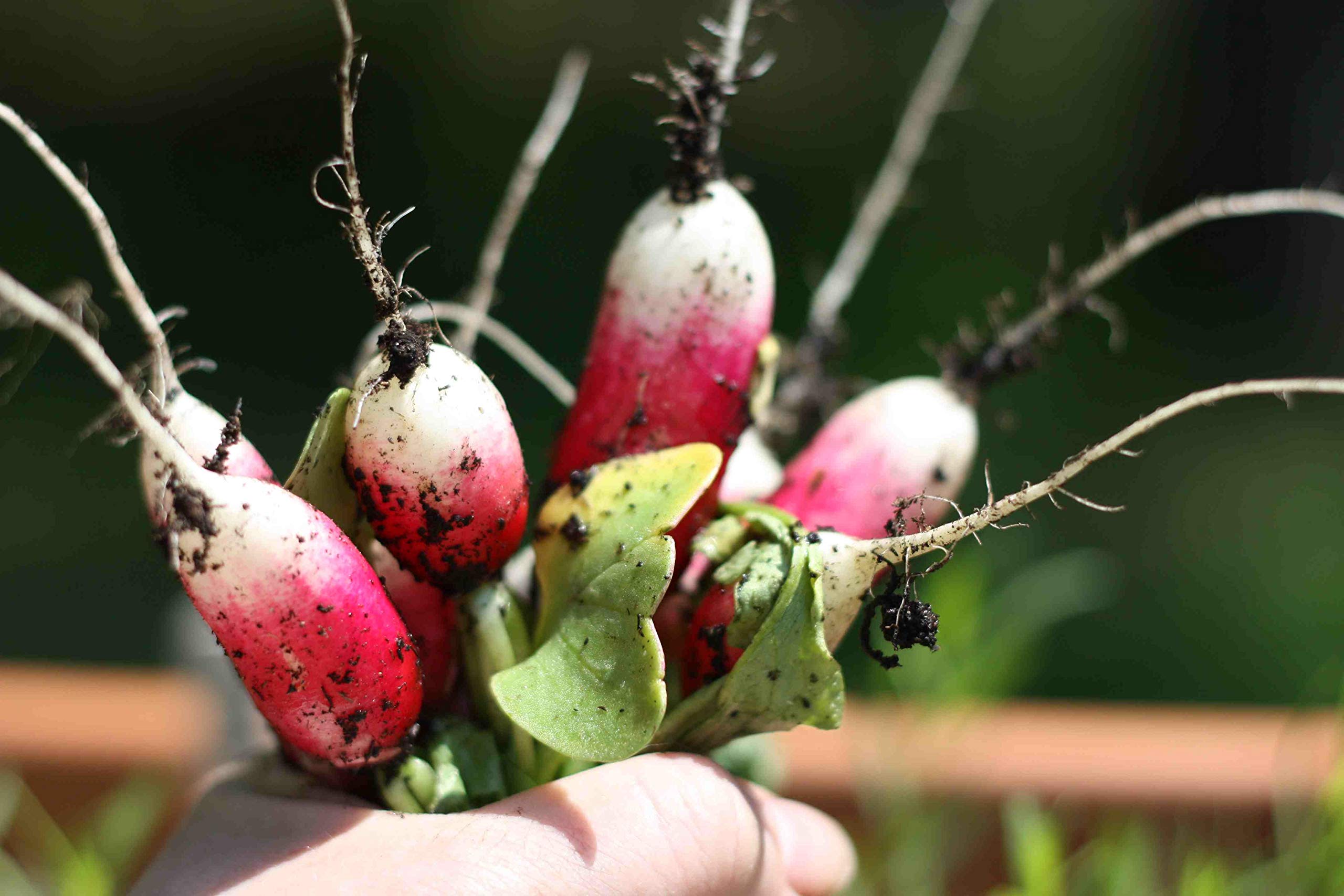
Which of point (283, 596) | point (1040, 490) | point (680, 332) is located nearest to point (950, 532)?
point (1040, 490)

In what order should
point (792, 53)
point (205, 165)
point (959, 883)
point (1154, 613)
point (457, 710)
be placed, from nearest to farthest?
point (457, 710) < point (959, 883) < point (1154, 613) < point (205, 165) < point (792, 53)

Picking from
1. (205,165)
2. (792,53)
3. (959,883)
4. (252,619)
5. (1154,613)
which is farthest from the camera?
(792,53)

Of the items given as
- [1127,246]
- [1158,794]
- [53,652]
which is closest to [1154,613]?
[1158,794]

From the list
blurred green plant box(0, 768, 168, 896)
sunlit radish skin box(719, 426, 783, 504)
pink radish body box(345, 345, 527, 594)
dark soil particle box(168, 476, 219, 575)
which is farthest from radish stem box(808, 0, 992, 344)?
blurred green plant box(0, 768, 168, 896)

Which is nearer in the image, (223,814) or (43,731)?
(223,814)

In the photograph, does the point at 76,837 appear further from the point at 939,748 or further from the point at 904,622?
the point at 904,622

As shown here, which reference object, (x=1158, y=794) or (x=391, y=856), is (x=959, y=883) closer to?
(x=1158, y=794)

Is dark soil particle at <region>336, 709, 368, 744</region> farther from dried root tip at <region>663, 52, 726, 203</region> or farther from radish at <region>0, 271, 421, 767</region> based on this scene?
dried root tip at <region>663, 52, 726, 203</region>
